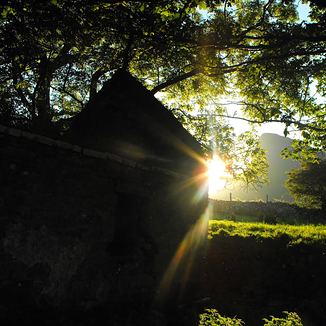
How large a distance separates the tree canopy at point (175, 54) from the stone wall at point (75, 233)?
3222 mm

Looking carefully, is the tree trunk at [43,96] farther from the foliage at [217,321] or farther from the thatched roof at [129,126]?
the foliage at [217,321]

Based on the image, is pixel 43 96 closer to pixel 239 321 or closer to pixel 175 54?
pixel 175 54

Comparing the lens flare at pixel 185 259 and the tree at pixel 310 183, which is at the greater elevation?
the tree at pixel 310 183

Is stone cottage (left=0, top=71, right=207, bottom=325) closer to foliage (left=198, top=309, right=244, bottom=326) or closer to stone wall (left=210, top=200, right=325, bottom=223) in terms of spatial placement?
foliage (left=198, top=309, right=244, bottom=326)

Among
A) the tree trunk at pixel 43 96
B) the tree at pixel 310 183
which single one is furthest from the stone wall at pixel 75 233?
the tree at pixel 310 183

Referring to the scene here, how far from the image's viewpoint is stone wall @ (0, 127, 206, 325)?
19.6ft

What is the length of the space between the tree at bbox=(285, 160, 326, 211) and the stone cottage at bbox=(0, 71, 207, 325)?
114 ft

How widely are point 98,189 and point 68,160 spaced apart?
1074mm

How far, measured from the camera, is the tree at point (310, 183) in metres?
39.8

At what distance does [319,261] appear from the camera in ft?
31.2

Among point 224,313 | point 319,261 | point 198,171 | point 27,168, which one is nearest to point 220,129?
point 198,171

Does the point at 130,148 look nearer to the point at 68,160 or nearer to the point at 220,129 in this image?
the point at 68,160

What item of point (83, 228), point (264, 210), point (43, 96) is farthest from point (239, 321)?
point (264, 210)

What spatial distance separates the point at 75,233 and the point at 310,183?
40.0 meters
